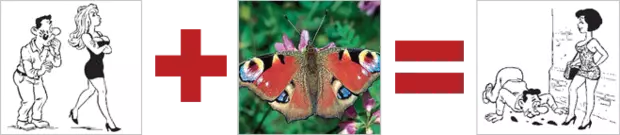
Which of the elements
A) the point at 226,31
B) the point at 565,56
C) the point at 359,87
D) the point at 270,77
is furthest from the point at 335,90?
the point at 565,56

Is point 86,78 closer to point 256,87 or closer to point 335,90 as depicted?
point 256,87

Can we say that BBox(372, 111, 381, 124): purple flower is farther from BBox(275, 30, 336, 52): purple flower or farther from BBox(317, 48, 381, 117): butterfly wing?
BBox(275, 30, 336, 52): purple flower

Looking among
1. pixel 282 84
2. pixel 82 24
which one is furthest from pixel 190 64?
pixel 82 24

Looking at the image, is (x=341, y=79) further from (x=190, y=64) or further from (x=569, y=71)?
(x=569, y=71)

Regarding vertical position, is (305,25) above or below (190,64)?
above

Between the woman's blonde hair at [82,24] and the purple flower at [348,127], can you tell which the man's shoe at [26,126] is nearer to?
the woman's blonde hair at [82,24]

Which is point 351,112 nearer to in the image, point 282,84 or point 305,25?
point 282,84

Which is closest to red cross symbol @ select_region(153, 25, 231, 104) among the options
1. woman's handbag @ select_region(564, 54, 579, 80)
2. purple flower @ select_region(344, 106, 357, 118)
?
purple flower @ select_region(344, 106, 357, 118)
